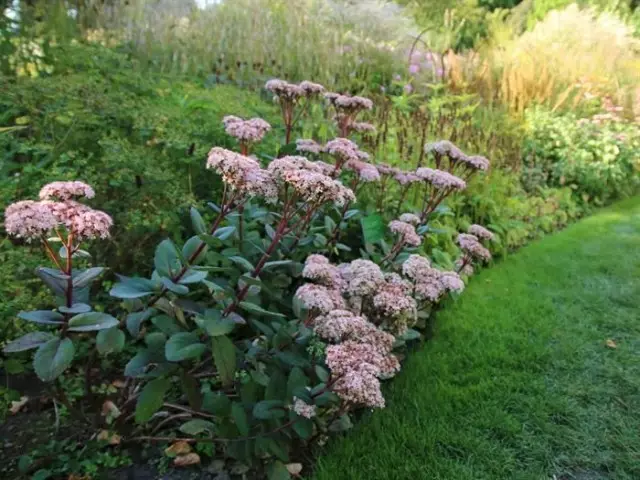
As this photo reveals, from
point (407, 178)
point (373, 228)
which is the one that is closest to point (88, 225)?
point (373, 228)

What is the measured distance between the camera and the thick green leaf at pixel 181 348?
1287 millimetres

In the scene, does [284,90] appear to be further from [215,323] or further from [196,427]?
[196,427]

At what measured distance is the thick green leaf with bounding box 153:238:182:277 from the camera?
1396 mm

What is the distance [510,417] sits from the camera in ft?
6.14

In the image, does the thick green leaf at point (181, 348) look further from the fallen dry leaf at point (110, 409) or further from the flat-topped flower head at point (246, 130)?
the flat-topped flower head at point (246, 130)

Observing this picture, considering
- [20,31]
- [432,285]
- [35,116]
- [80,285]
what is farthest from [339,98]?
[20,31]

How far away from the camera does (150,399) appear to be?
1381 mm

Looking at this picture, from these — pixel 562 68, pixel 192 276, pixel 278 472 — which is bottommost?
pixel 278 472

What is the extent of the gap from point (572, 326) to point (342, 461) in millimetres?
1660

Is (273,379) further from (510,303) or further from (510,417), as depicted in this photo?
(510,303)

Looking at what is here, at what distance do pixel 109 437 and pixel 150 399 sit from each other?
337mm

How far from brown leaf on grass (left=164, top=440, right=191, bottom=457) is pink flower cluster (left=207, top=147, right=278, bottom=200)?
2.81ft

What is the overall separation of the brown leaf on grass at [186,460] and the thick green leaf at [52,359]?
1.90 feet

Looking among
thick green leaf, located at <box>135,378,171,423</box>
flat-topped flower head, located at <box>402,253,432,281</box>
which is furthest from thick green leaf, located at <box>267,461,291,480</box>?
flat-topped flower head, located at <box>402,253,432,281</box>
